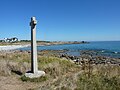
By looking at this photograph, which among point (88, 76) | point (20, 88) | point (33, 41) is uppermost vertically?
point (33, 41)

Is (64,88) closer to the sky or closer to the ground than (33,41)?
closer to the ground

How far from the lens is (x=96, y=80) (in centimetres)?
763

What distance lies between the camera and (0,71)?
1148 centimetres

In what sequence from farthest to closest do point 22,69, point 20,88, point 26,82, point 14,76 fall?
point 22,69
point 14,76
point 26,82
point 20,88

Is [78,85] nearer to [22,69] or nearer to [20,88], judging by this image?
[20,88]

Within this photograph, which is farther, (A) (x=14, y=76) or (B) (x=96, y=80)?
(A) (x=14, y=76)

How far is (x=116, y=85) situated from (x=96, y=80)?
73cm

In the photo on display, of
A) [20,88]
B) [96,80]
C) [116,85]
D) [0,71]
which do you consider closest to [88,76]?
[96,80]

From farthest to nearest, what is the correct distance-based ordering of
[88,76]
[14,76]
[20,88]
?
[14,76], [20,88], [88,76]

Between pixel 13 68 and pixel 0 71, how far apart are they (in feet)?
4.46

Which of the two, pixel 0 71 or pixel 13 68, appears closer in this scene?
pixel 0 71

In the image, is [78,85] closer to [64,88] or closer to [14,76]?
[64,88]

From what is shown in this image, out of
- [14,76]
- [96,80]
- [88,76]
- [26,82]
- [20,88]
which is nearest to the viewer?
[96,80]

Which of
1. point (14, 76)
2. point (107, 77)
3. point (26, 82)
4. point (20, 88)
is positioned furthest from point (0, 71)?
point (107, 77)
